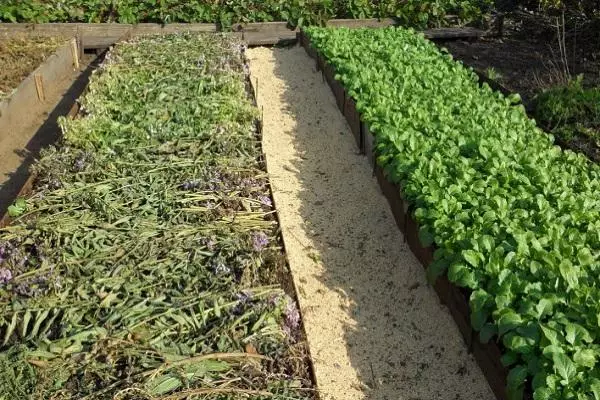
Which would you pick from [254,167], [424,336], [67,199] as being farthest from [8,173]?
[424,336]

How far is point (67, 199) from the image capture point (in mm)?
4867

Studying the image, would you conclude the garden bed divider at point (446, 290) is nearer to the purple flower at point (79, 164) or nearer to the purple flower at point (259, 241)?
the purple flower at point (259, 241)

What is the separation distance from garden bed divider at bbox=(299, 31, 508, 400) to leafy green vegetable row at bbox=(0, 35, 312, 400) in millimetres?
1072

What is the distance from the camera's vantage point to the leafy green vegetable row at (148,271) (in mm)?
3219

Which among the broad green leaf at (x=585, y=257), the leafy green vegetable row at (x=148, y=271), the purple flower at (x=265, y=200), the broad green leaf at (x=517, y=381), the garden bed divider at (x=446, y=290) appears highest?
the broad green leaf at (x=585, y=257)

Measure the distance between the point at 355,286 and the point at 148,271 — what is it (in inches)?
61.8

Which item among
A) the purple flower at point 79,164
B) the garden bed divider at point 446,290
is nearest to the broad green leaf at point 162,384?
the garden bed divider at point 446,290

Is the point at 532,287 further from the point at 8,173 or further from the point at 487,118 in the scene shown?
the point at 8,173

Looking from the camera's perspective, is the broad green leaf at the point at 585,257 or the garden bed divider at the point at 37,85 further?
the garden bed divider at the point at 37,85

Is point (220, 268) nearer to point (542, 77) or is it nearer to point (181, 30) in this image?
point (542, 77)

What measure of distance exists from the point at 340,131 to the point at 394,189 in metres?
2.19

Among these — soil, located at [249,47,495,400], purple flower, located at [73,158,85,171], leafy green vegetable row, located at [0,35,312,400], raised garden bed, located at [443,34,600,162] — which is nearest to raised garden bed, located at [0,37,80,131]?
leafy green vegetable row, located at [0,35,312,400]

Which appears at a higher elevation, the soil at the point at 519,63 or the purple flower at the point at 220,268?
the purple flower at the point at 220,268

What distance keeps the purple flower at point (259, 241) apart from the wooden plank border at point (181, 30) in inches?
308
